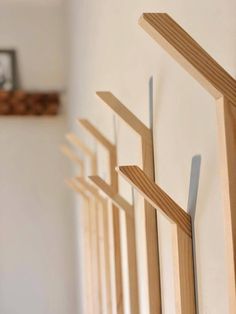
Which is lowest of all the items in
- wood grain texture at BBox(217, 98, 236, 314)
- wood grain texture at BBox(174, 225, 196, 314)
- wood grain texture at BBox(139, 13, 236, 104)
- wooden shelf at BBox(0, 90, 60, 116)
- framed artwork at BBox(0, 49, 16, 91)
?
wood grain texture at BBox(174, 225, 196, 314)

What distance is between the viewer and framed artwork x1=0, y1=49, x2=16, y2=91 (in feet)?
8.27

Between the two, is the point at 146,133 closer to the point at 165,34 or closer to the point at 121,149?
the point at 121,149

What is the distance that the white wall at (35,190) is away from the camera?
8.19ft

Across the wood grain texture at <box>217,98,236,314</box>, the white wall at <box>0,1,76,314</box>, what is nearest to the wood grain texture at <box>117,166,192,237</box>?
the wood grain texture at <box>217,98,236,314</box>

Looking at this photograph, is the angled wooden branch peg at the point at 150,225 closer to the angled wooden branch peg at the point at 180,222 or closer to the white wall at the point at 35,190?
the angled wooden branch peg at the point at 180,222

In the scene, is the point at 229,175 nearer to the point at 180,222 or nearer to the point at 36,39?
the point at 180,222

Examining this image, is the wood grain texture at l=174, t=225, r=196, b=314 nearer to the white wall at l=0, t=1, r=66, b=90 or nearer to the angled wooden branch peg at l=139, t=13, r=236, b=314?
the angled wooden branch peg at l=139, t=13, r=236, b=314

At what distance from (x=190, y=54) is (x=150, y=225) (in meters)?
0.48

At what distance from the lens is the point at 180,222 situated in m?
0.70

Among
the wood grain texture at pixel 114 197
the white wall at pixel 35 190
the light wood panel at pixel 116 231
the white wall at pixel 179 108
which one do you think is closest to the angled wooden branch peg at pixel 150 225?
the white wall at pixel 179 108

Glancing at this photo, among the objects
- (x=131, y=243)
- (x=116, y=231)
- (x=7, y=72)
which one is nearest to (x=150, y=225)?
(x=131, y=243)

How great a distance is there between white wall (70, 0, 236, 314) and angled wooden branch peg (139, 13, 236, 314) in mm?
79

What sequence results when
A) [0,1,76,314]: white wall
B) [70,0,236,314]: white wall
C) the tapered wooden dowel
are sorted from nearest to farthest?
[70,0,236,314]: white wall → the tapered wooden dowel → [0,1,76,314]: white wall

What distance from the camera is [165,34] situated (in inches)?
19.1
